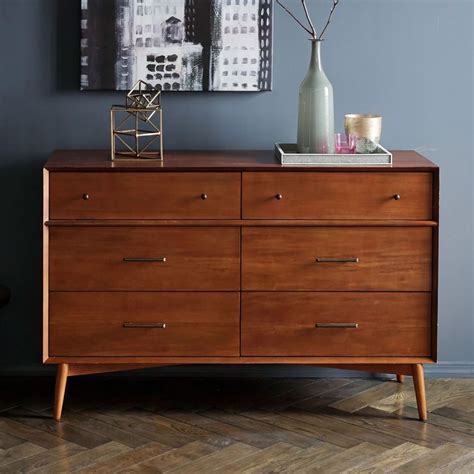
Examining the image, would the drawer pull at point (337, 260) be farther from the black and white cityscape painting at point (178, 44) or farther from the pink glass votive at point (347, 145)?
the black and white cityscape painting at point (178, 44)

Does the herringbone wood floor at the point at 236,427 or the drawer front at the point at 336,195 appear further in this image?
the drawer front at the point at 336,195

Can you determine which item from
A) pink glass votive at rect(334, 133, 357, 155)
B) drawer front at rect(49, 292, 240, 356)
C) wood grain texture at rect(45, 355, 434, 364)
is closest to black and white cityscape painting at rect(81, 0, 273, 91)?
pink glass votive at rect(334, 133, 357, 155)

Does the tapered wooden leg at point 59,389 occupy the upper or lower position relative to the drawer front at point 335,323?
lower

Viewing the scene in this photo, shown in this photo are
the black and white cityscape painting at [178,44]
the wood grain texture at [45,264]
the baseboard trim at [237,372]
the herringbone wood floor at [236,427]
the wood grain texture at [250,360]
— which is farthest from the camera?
the baseboard trim at [237,372]

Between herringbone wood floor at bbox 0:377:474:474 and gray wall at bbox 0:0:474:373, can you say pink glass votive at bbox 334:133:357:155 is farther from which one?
herringbone wood floor at bbox 0:377:474:474

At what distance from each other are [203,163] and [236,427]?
831 mm

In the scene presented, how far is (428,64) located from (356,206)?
72 cm

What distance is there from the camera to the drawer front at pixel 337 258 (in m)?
3.17

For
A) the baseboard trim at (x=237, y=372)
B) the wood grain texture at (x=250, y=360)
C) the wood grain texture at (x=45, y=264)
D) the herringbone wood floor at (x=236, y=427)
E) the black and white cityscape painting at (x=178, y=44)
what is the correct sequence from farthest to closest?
the baseboard trim at (x=237, y=372)
the black and white cityscape painting at (x=178, y=44)
the wood grain texture at (x=250, y=360)
the wood grain texture at (x=45, y=264)
the herringbone wood floor at (x=236, y=427)

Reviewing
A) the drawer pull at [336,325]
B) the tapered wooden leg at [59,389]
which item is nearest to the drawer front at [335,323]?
the drawer pull at [336,325]

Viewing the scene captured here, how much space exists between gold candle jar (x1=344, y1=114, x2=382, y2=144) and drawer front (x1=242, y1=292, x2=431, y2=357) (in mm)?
513

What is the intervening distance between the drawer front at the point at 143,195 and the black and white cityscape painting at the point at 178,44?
49cm

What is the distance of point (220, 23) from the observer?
3.46 m

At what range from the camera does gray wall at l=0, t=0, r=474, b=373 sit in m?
3.51
